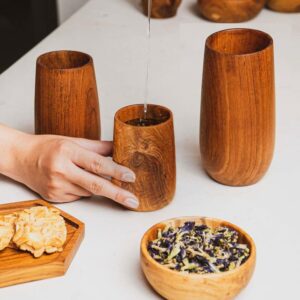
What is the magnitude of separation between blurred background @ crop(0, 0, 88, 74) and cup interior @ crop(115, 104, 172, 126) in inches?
62.8

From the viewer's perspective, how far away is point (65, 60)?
119 cm

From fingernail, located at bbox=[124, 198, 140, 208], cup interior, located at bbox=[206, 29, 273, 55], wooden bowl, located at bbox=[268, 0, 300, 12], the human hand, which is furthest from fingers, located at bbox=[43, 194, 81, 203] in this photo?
wooden bowl, located at bbox=[268, 0, 300, 12]

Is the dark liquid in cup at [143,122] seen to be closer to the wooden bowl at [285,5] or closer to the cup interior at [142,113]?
the cup interior at [142,113]

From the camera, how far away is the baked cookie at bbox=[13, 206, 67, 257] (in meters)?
0.92

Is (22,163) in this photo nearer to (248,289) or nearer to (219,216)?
(219,216)

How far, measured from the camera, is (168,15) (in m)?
1.92

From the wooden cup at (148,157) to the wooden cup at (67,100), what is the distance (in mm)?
111

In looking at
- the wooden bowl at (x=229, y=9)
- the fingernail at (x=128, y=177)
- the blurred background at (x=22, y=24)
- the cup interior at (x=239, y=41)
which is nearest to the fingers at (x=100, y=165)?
the fingernail at (x=128, y=177)

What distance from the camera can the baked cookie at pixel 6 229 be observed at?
92 cm

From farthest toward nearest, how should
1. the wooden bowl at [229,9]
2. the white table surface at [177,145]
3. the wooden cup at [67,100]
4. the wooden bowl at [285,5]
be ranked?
the wooden bowl at [285,5] < the wooden bowl at [229,9] < the wooden cup at [67,100] < the white table surface at [177,145]

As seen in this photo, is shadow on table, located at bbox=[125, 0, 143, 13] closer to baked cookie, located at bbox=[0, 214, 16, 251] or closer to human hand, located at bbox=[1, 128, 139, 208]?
human hand, located at bbox=[1, 128, 139, 208]

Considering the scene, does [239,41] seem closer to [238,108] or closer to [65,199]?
[238,108]

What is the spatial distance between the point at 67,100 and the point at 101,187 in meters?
0.17

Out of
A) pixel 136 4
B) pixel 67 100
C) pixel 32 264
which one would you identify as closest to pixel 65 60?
pixel 67 100
